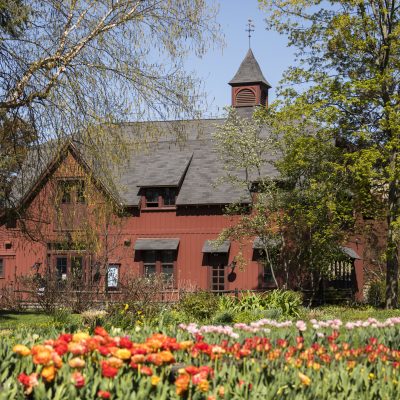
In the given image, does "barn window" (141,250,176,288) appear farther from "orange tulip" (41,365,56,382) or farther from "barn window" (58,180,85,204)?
"orange tulip" (41,365,56,382)

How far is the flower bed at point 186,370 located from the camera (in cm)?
509

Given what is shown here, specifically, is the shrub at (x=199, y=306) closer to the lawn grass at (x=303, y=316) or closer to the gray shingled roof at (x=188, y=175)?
the lawn grass at (x=303, y=316)

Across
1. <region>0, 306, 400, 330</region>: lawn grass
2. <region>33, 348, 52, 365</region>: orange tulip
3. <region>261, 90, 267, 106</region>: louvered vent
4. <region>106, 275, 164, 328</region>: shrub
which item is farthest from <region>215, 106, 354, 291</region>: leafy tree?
<region>33, 348, 52, 365</region>: orange tulip

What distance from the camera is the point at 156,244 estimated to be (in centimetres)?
3162

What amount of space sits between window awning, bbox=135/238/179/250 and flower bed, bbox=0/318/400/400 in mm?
24321

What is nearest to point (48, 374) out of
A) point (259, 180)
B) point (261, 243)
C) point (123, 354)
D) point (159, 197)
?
point (123, 354)

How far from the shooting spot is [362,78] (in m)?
25.0

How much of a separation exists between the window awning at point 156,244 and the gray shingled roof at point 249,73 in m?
11.5

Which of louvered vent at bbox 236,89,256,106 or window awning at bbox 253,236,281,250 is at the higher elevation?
louvered vent at bbox 236,89,256,106

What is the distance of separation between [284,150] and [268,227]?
297 cm

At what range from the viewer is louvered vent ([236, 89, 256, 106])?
39.0 meters

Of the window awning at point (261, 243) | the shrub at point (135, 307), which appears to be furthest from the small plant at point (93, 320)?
the window awning at point (261, 243)

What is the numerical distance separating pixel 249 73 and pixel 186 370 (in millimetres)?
35452

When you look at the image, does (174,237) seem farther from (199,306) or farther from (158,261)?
(199,306)
